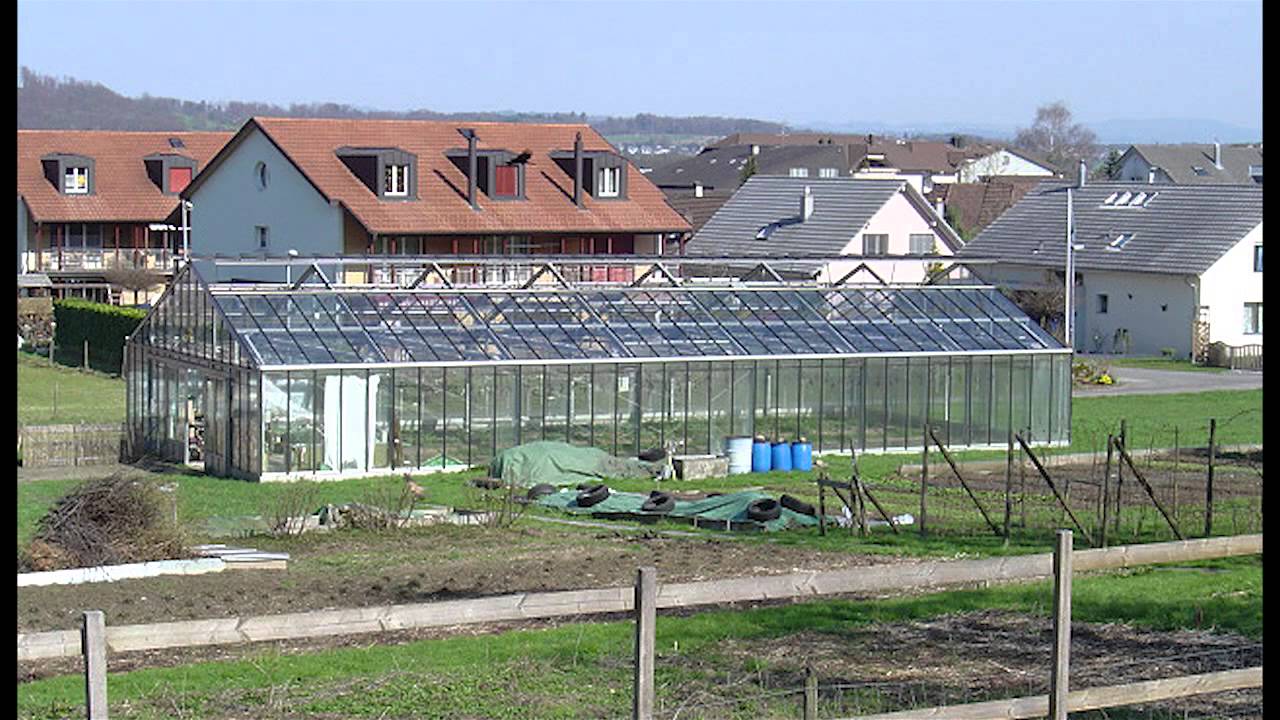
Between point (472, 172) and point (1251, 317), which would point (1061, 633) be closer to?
point (472, 172)

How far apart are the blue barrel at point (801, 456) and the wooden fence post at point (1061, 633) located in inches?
785

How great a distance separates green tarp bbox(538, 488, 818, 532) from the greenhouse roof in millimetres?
4712

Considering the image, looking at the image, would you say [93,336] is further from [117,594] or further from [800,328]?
[117,594]

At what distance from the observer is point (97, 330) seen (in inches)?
1545

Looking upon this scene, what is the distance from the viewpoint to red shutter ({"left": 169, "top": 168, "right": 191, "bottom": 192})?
44531 millimetres

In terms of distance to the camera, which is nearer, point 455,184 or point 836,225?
point 455,184

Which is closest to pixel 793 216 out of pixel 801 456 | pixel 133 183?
pixel 133 183

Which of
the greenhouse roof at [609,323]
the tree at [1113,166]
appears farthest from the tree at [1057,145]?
the greenhouse roof at [609,323]

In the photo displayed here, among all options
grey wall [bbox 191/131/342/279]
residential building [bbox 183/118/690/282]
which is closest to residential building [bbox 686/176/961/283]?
residential building [bbox 183/118/690/282]

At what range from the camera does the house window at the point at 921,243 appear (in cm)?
5197

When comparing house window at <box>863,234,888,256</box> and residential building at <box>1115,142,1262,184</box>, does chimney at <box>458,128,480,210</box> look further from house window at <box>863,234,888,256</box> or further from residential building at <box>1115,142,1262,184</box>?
residential building at <box>1115,142,1262,184</box>

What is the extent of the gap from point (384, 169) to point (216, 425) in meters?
19.5
